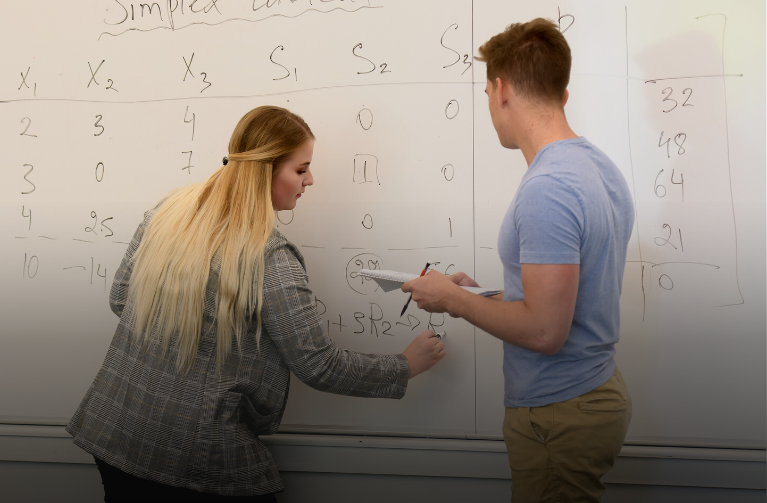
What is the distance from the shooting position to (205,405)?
0.95 meters

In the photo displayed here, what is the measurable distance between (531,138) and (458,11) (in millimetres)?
560

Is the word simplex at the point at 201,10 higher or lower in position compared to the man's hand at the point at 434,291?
higher

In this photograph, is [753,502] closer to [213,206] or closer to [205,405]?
[205,405]

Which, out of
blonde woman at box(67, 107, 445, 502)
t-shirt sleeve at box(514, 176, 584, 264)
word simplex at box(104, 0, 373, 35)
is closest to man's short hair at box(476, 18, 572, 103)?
t-shirt sleeve at box(514, 176, 584, 264)

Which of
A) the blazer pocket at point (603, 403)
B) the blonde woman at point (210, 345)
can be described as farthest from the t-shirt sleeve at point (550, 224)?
the blonde woman at point (210, 345)

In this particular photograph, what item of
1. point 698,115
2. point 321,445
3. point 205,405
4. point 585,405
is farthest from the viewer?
point 321,445

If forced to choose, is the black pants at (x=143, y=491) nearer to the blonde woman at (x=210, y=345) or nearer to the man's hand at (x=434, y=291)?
the blonde woman at (x=210, y=345)

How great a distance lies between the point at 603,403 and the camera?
85 cm

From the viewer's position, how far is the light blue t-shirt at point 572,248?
2.43 ft

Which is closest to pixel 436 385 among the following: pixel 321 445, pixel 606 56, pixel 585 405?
pixel 321 445

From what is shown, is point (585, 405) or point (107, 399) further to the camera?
point (107, 399)

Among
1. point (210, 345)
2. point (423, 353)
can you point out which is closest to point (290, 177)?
point (210, 345)

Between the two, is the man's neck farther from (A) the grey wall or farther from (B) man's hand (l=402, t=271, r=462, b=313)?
(A) the grey wall

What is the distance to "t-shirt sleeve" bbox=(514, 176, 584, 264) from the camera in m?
0.73
